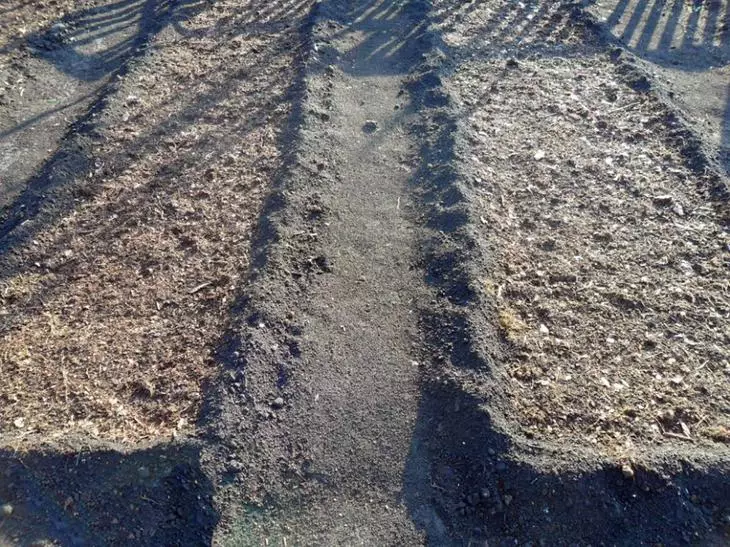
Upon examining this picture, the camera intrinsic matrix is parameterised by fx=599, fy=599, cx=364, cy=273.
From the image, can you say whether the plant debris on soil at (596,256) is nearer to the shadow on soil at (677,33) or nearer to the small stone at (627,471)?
the small stone at (627,471)

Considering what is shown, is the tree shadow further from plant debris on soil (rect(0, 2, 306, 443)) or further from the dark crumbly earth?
plant debris on soil (rect(0, 2, 306, 443))

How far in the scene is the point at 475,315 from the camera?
4.34 metres

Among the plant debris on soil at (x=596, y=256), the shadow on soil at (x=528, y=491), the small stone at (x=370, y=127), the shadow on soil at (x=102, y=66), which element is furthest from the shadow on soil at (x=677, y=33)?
the shadow on soil at (x=528, y=491)

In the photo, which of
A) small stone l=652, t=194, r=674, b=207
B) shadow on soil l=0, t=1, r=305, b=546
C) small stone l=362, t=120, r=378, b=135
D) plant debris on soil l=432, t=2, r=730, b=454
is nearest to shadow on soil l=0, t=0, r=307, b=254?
small stone l=362, t=120, r=378, b=135

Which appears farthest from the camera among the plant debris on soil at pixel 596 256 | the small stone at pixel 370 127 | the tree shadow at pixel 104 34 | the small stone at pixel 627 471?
the tree shadow at pixel 104 34

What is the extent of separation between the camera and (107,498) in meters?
3.44

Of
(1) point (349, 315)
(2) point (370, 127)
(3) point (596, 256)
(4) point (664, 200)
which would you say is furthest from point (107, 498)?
(4) point (664, 200)

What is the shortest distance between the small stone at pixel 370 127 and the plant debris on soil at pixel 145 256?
0.88 meters

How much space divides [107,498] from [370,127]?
4.28m

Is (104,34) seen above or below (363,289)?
above

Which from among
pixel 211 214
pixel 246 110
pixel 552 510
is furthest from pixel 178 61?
pixel 552 510

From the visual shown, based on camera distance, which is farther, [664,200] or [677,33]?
[677,33]

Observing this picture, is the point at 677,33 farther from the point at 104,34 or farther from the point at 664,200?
the point at 104,34

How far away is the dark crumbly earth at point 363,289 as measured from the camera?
3.48 m
